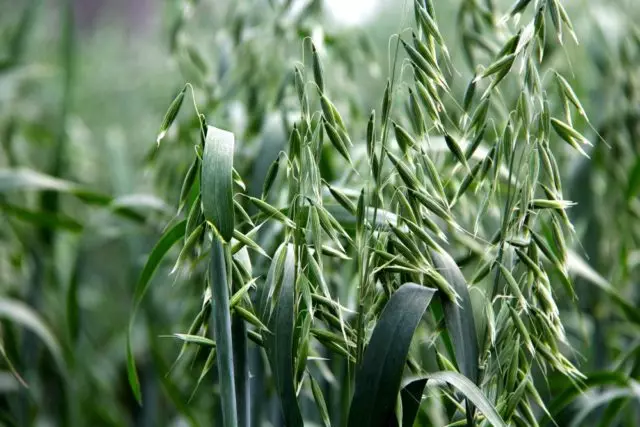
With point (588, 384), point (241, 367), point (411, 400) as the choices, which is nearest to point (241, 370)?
point (241, 367)

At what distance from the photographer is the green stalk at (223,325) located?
54cm

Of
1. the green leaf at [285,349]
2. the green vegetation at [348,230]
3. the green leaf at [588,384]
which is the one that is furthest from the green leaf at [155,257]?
the green leaf at [588,384]

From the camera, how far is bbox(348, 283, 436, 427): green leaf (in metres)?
0.56

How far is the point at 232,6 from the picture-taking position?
120 centimetres

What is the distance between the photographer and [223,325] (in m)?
0.54

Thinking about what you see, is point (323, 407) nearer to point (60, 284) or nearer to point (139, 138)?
point (60, 284)

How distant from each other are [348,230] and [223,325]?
0.20 m

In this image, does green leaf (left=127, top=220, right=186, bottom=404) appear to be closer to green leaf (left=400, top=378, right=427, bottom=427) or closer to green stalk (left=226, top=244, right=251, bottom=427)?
green stalk (left=226, top=244, right=251, bottom=427)

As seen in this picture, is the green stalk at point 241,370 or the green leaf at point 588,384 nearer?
the green stalk at point 241,370

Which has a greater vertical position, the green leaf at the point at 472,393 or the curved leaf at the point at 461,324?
the curved leaf at the point at 461,324

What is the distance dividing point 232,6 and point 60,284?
487 millimetres

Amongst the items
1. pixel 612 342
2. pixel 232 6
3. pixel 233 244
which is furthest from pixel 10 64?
pixel 612 342

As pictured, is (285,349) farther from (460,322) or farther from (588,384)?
(588,384)

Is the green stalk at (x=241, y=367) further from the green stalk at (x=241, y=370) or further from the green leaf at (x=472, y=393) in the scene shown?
the green leaf at (x=472, y=393)
